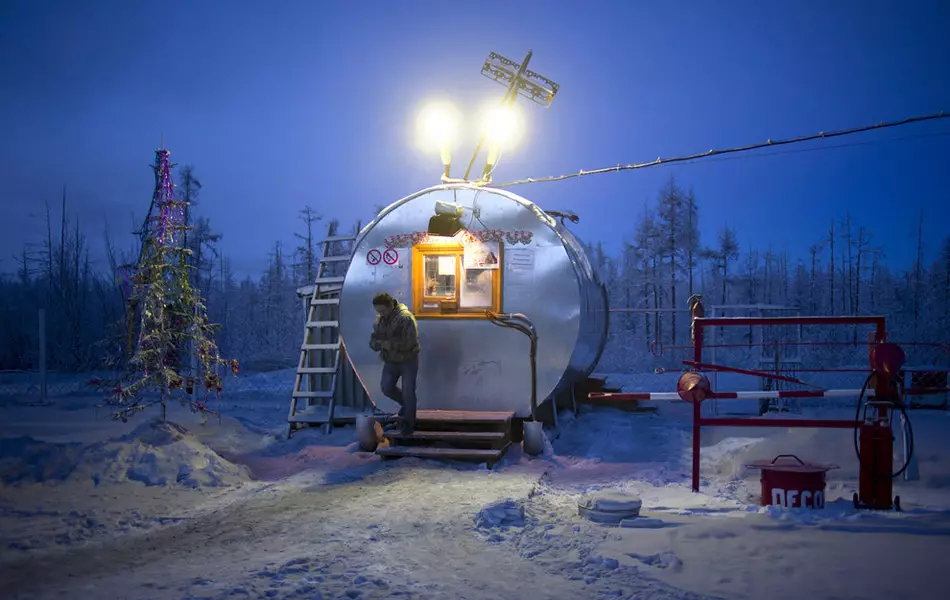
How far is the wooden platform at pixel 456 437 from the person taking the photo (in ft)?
25.6

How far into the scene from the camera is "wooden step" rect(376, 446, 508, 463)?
303 inches

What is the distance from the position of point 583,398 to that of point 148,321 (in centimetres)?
692

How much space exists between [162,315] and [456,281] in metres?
3.98

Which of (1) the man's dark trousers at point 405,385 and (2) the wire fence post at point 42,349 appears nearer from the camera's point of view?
(1) the man's dark trousers at point 405,385

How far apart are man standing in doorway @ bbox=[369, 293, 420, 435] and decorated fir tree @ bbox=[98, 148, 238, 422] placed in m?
2.30

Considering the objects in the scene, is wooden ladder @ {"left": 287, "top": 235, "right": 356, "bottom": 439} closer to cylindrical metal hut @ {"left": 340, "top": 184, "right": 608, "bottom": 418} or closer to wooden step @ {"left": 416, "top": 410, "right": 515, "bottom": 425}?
cylindrical metal hut @ {"left": 340, "top": 184, "right": 608, "bottom": 418}

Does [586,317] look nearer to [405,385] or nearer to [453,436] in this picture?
[453,436]

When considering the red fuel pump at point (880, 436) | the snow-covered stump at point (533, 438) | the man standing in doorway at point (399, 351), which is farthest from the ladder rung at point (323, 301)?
the red fuel pump at point (880, 436)

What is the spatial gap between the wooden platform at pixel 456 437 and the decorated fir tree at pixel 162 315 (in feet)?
8.81

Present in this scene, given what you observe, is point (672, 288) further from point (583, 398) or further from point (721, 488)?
point (721, 488)

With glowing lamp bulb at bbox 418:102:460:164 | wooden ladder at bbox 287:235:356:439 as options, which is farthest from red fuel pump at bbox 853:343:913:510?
wooden ladder at bbox 287:235:356:439

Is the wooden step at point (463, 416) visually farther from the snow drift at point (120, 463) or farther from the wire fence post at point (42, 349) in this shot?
the wire fence post at point (42, 349)

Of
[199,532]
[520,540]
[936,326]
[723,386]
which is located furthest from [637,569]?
[936,326]

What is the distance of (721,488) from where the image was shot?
655cm
